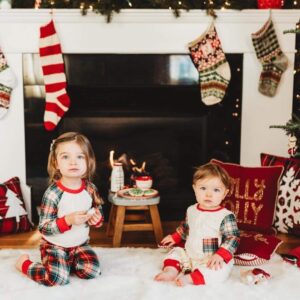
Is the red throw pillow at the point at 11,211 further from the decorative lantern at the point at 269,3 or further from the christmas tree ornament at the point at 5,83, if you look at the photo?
the decorative lantern at the point at 269,3

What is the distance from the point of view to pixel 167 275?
242 centimetres

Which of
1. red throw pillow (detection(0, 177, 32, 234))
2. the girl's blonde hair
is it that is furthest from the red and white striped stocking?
the girl's blonde hair

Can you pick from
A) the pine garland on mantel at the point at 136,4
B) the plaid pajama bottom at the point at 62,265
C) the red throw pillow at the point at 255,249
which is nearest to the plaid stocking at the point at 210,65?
the pine garland on mantel at the point at 136,4

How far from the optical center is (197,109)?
12.4ft

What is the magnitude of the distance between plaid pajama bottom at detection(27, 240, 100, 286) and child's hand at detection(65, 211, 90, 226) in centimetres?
21

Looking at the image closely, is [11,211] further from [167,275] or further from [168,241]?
[167,275]

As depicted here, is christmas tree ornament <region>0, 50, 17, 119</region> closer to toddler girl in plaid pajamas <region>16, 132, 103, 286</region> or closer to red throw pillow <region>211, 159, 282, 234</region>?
toddler girl in plaid pajamas <region>16, 132, 103, 286</region>

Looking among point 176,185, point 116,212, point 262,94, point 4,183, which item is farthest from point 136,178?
point 262,94

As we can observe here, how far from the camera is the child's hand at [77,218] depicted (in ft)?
7.47

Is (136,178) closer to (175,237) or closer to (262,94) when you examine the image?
(175,237)

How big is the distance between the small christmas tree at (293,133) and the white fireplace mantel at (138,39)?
1.67 feet

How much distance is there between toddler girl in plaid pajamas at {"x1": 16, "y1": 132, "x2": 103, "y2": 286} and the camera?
2367 millimetres

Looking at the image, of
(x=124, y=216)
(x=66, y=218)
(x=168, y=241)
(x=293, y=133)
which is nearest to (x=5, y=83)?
(x=124, y=216)

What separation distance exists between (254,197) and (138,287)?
40.4 inches
